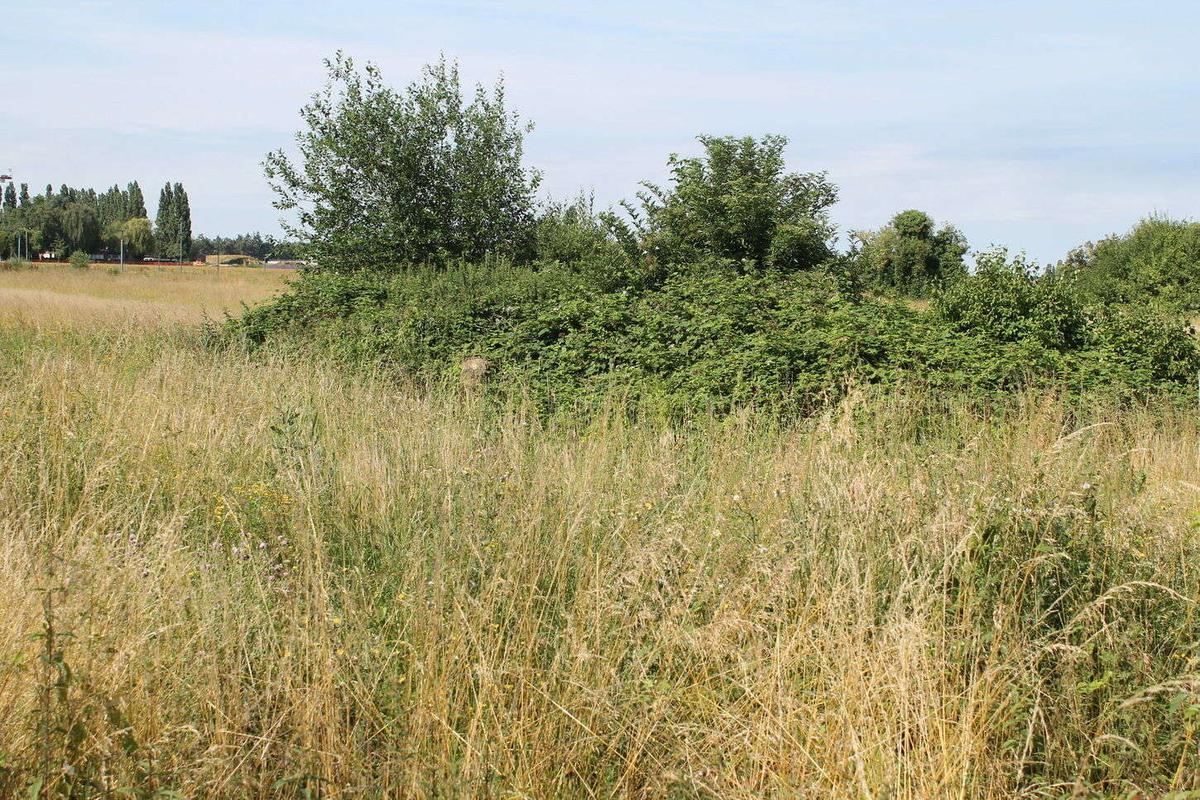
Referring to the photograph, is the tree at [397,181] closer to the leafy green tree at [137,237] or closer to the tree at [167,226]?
the leafy green tree at [137,237]

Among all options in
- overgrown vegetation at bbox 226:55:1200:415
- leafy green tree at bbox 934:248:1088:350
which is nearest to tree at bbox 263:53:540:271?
overgrown vegetation at bbox 226:55:1200:415

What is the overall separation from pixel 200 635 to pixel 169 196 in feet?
390

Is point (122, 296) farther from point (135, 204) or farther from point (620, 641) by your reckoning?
point (135, 204)

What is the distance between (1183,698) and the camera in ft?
8.83

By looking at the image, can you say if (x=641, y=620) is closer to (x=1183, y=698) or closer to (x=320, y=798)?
(x=320, y=798)

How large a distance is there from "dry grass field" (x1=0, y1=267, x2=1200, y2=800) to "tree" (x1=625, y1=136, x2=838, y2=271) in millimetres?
9834

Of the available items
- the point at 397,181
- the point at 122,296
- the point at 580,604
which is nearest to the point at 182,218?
the point at 122,296

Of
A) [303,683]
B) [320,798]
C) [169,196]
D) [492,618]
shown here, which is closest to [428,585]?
[492,618]

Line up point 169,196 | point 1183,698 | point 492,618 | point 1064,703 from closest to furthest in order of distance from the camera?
point 1183,698
point 1064,703
point 492,618
point 169,196

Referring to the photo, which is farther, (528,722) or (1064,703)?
(1064,703)

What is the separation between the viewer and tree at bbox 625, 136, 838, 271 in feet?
47.2

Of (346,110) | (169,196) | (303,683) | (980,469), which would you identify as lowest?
(303,683)

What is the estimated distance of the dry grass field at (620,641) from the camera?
2854mm

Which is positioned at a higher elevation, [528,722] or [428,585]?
[428,585]
